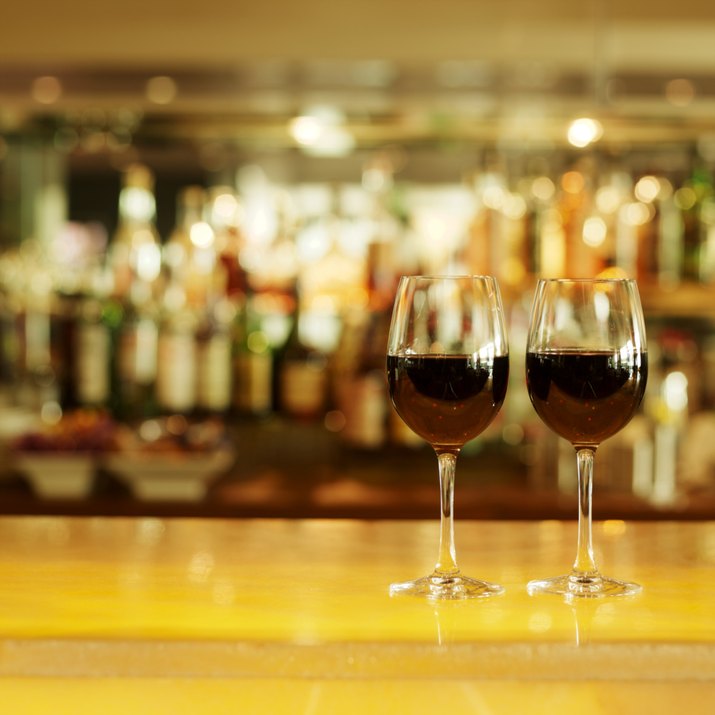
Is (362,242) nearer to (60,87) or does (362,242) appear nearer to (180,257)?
(180,257)

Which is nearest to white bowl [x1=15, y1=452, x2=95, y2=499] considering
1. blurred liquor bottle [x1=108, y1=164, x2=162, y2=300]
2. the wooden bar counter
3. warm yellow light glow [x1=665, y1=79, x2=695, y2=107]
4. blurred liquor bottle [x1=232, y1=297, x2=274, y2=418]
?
blurred liquor bottle [x1=232, y1=297, x2=274, y2=418]

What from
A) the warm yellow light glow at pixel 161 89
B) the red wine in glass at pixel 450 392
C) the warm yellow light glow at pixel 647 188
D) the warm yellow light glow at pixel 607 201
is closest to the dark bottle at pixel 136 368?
the warm yellow light glow at pixel 161 89

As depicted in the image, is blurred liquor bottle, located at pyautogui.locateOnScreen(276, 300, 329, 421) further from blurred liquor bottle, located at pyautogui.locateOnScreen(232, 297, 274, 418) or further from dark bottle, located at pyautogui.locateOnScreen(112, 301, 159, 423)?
dark bottle, located at pyautogui.locateOnScreen(112, 301, 159, 423)

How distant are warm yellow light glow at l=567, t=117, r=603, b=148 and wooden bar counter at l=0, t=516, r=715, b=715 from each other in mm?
2024

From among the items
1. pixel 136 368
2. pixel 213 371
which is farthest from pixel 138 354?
pixel 213 371

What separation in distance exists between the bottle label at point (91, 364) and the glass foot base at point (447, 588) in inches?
92.2

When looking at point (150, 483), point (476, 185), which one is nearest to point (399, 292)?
point (150, 483)

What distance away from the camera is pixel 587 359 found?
2.62ft

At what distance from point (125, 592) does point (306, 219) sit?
106 inches

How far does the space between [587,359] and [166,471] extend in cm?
193

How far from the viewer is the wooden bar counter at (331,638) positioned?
631 mm

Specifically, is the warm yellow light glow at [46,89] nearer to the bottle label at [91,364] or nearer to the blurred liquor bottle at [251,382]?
the bottle label at [91,364]

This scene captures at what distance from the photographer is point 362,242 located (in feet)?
11.0

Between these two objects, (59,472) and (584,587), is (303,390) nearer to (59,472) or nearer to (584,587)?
(59,472)
